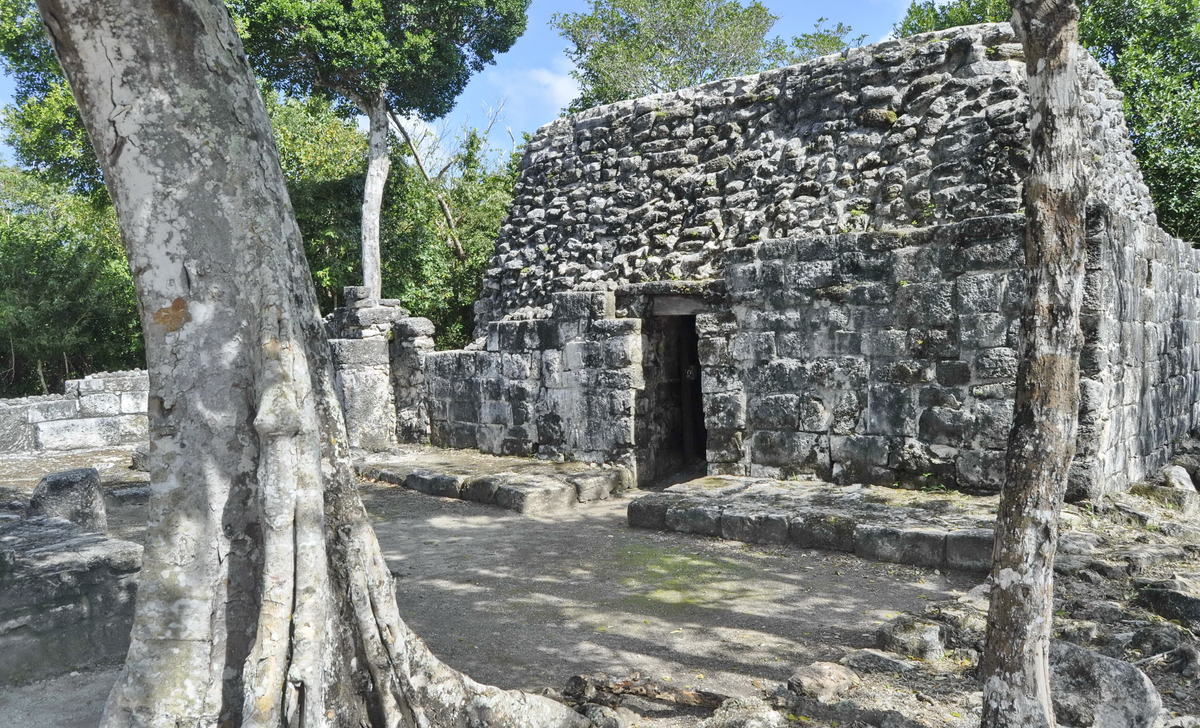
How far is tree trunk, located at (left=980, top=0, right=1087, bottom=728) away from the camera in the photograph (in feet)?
8.91

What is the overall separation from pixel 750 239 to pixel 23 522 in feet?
21.2

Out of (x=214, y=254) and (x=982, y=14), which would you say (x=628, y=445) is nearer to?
(x=214, y=254)

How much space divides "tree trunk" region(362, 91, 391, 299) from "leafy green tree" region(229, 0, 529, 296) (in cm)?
2

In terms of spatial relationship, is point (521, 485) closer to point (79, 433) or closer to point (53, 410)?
point (79, 433)

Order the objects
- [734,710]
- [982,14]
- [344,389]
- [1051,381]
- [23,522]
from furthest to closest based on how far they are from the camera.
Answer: [982,14] → [344,389] → [23,522] → [734,710] → [1051,381]

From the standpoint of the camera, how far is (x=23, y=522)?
490 cm

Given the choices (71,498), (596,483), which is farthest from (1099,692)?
(71,498)

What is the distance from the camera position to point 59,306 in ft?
56.3

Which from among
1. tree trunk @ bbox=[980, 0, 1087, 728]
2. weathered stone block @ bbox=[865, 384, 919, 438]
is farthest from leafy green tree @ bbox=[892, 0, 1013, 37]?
tree trunk @ bbox=[980, 0, 1087, 728]

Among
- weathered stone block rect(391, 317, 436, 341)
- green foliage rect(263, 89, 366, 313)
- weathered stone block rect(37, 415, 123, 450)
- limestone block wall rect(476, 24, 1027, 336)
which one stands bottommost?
weathered stone block rect(37, 415, 123, 450)

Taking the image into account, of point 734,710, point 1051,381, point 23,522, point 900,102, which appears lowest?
point 734,710

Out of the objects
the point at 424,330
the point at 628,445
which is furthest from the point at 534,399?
the point at 424,330

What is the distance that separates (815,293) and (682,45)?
1800 cm

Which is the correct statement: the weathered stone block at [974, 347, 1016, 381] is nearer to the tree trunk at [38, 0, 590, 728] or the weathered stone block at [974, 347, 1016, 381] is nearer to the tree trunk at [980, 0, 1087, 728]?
the tree trunk at [980, 0, 1087, 728]
